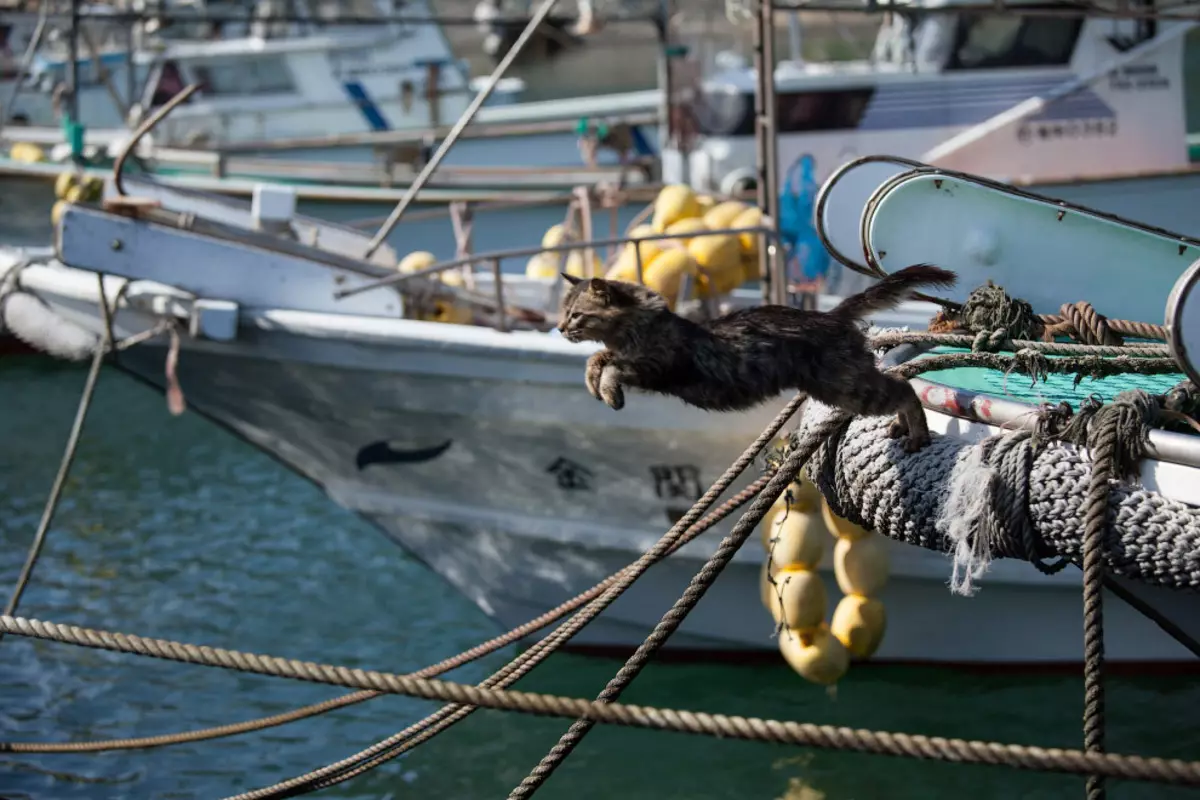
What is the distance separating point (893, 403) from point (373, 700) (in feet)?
14.3

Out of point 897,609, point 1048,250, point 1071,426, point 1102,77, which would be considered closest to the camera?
point 1071,426

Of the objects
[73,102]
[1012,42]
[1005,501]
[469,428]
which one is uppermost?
[1012,42]

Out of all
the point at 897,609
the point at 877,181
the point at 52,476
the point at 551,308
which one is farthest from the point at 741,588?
the point at 52,476

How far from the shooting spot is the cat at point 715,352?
3.17 m

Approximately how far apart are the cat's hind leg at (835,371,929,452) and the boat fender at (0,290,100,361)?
4429 mm

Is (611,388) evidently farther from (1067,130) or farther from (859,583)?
(1067,130)

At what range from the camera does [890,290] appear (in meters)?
3.41

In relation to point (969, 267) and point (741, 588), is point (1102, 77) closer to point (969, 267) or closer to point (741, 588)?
point (741, 588)

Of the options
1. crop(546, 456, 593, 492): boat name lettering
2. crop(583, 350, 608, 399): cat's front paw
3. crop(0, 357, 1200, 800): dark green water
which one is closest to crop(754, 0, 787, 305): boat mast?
crop(546, 456, 593, 492): boat name lettering

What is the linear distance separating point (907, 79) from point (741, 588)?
189 inches

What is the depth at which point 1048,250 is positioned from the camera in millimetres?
4289

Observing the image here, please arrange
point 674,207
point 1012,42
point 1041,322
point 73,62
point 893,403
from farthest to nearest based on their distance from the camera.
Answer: point 73,62 < point 1012,42 < point 674,207 < point 1041,322 < point 893,403

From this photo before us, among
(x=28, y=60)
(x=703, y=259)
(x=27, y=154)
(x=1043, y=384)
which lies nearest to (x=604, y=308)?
(x=1043, y=384)

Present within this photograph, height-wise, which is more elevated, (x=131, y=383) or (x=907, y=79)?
(x=907, y=79)
